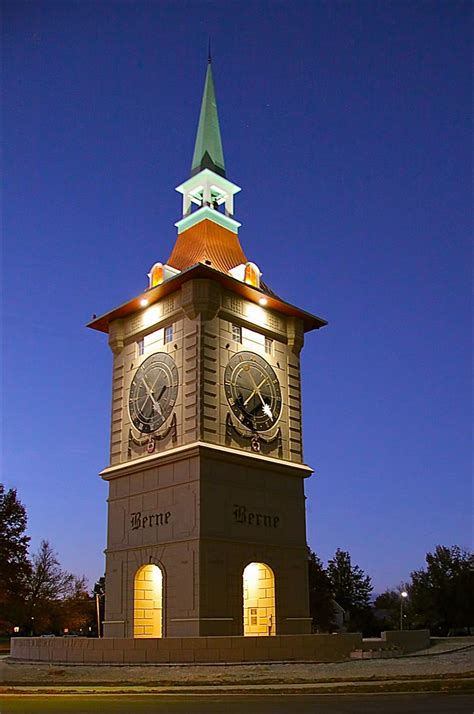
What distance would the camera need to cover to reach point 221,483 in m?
37.8

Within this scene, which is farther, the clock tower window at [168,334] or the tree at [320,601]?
the tree at [320,601]

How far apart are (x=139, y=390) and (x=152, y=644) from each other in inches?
592

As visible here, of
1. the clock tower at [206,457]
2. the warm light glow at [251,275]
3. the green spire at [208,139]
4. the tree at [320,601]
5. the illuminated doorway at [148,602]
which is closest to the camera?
the clock tower at [206,457]

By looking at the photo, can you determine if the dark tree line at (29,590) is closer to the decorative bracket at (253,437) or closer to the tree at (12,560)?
the tree at (12,560)

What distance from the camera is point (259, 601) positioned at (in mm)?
39594

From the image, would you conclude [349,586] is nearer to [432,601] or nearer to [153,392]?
[432,601]

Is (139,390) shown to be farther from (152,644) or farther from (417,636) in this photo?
(417,636)

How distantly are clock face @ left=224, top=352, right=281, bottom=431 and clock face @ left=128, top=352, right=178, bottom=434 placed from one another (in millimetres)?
3035

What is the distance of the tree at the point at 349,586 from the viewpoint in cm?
8775

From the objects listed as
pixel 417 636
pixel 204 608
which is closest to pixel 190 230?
pixel 204 608

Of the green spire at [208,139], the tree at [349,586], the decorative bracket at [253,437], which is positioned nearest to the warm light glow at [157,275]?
the green spire at [208,139]

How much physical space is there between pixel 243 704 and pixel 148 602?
2187 cm

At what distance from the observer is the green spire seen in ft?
159

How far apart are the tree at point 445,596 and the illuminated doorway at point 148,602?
34.6 m
